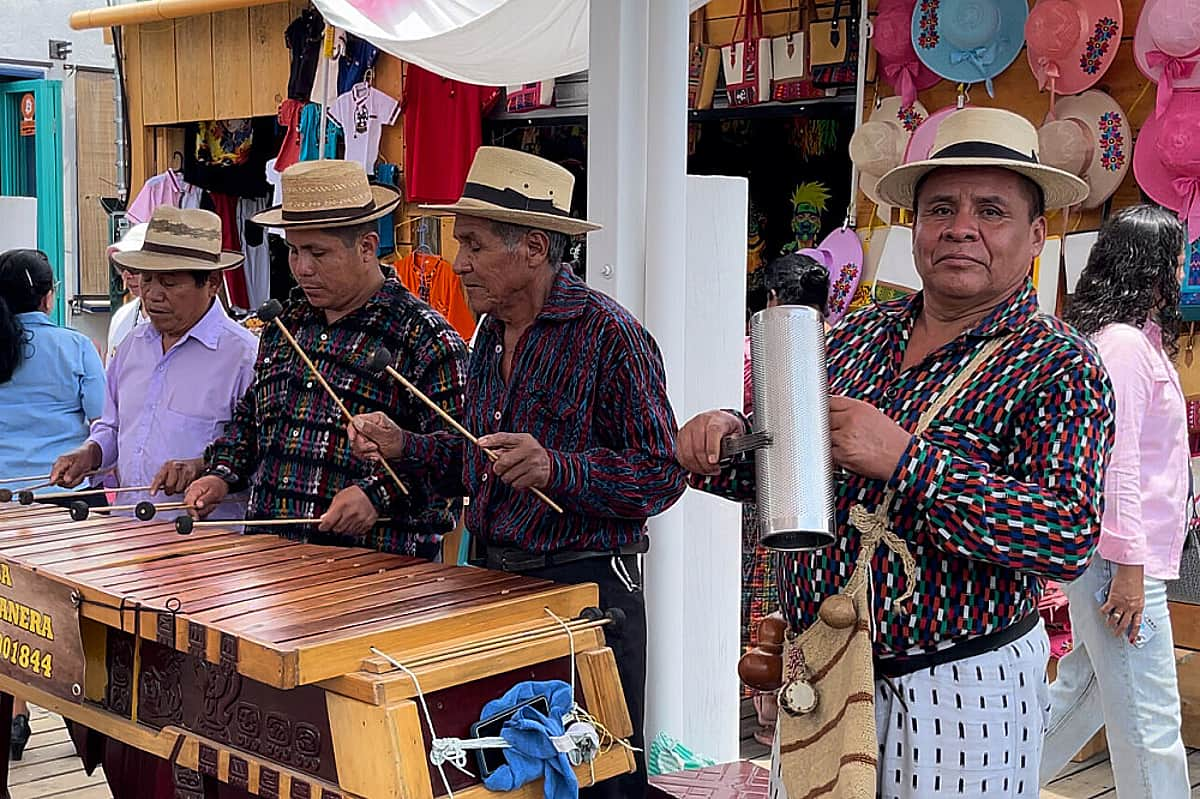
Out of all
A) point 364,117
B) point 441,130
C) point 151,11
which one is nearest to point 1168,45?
point 441,130

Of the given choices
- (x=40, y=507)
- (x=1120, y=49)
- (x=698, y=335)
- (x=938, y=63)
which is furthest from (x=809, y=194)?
(x=40, y=507)

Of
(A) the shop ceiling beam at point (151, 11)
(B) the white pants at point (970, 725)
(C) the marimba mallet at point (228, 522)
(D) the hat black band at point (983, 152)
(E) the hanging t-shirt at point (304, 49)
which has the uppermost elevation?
(A) the shop ceiling beam at point (151, 11)

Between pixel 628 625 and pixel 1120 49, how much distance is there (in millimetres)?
3026

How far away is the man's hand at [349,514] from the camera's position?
306 cm

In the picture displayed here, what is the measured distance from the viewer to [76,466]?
12.8 ft

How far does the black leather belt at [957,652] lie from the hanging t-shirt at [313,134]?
6099mm

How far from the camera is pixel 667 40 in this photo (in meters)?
3.35

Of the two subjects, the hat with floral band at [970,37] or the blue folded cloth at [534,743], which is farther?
the hat with floral band at [970,37]

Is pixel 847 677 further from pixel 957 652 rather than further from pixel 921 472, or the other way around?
pixel 921 472

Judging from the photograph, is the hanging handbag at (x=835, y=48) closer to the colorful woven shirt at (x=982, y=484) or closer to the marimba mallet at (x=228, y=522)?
the marimba mallet at (x=228, y=522)

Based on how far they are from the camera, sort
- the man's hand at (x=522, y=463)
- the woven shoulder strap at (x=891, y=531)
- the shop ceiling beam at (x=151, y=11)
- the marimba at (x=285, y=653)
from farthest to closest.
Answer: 1. the shop ceiling beam at (x=151, y=11)
2. the man's hand at (x=522, y=463)
3. the marimba at (x=285, y=653)
4. the woven shoulder strap at (x=891, y=531)

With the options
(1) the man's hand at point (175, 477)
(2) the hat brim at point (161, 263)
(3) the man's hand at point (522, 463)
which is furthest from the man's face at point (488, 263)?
(2) the hat brim at point (161, 263)

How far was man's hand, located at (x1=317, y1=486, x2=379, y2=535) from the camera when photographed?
3061 mm

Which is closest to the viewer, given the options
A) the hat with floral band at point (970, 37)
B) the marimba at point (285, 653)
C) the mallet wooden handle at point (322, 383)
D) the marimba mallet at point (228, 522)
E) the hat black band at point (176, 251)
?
the marimba at point (285, 653)
